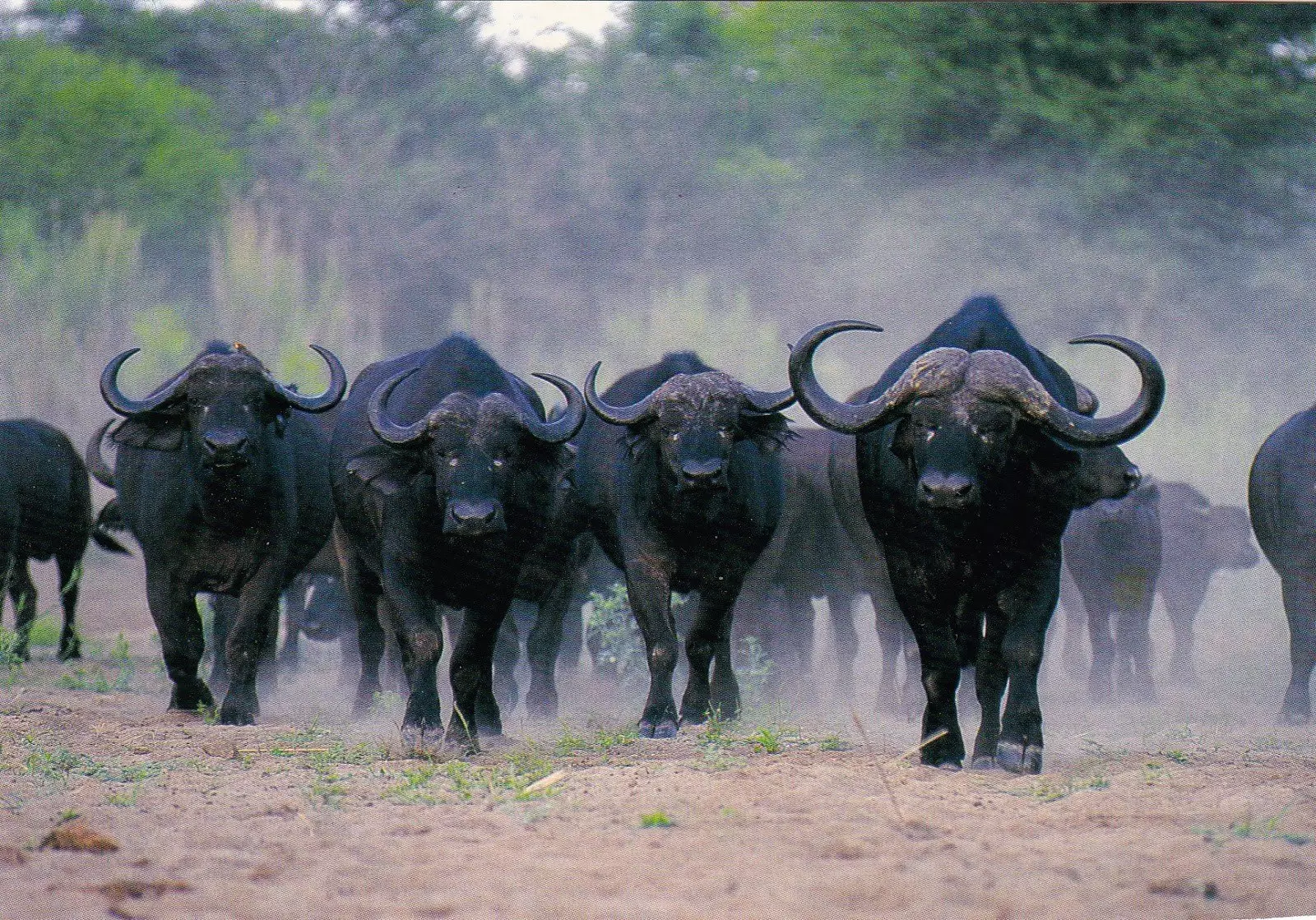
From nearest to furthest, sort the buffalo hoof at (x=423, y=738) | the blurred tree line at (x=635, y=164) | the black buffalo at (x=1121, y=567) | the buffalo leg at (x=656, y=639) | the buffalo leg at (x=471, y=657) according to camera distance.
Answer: the buffalo hoof at (x=423, y=738) < the buffalo leg at (x=471, y=657) < the buffalo leg at (x=656, y=639) < the black buffalo at (x=1121, y=567) < the blurred tree line at (x=635, y=164)

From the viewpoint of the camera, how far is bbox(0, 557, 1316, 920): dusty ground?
15.6 ft

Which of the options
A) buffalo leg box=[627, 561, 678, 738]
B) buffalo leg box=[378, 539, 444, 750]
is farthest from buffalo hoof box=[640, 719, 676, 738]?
buffalo leg box=[378, 539, 444, 750]

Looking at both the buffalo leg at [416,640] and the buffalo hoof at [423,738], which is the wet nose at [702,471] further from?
the buffalo hoof at [423,738]

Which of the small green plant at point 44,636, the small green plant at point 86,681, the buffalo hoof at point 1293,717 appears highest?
the buffalo hoof at point 1293,717

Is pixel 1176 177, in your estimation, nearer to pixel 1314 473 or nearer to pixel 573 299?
pixel 573 299

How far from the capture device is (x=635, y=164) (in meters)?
23.9

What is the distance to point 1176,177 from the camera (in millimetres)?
20734

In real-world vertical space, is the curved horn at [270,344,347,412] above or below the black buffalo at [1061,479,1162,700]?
above

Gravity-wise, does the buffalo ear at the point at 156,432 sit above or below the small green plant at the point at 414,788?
above

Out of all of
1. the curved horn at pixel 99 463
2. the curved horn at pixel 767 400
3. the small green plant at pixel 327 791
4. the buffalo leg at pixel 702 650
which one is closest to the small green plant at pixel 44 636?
the curved horn at pixel 99 463

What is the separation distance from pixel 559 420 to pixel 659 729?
1518mm

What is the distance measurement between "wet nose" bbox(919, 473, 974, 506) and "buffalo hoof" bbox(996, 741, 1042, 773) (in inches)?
43.0

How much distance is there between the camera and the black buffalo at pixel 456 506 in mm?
7238

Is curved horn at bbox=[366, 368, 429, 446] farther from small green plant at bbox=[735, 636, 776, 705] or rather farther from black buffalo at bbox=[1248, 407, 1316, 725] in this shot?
black buffalo at bbox=[1248, 407, 1316, 725]
